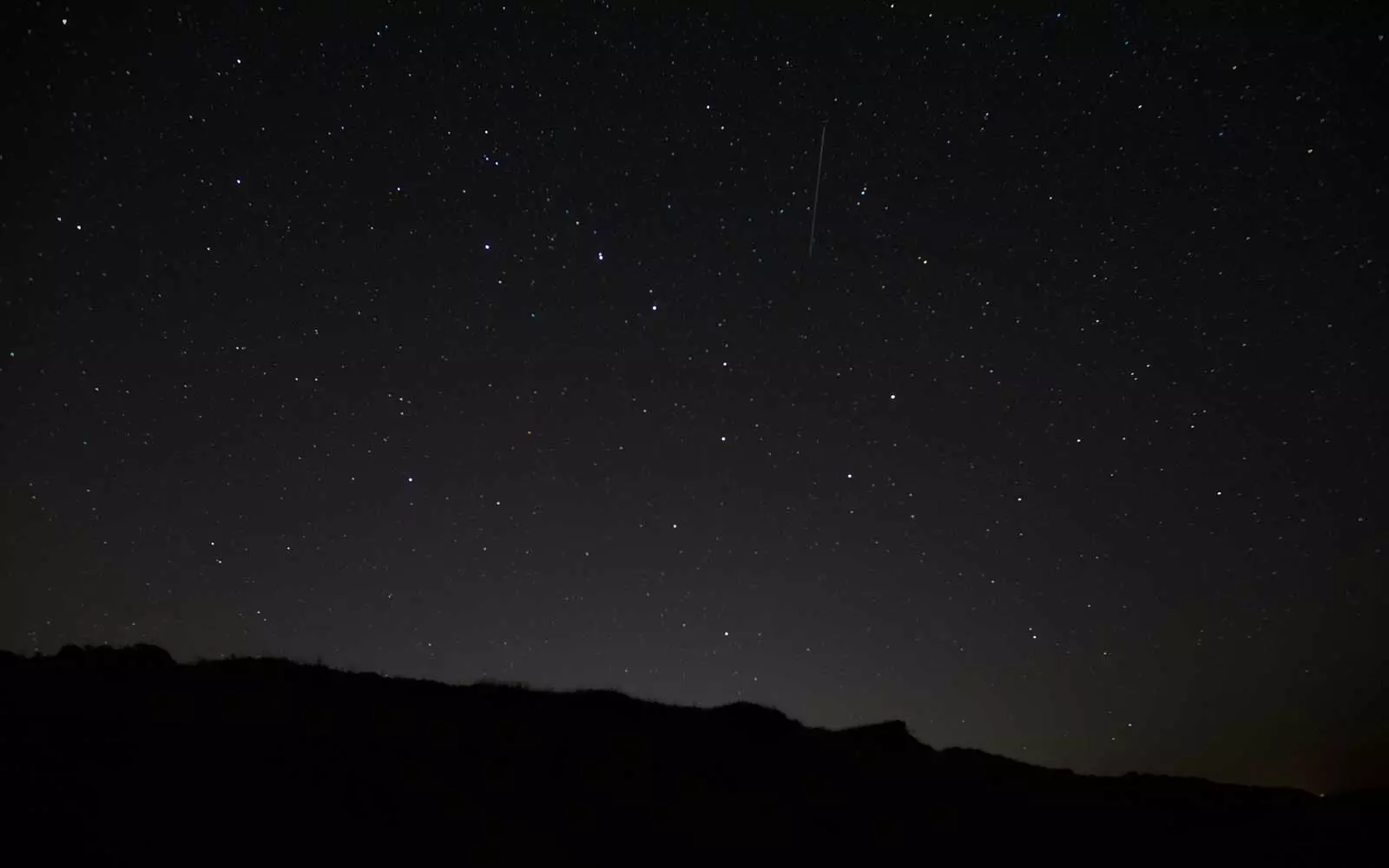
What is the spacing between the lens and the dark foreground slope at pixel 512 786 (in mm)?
7230

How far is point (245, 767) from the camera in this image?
8.07 meters

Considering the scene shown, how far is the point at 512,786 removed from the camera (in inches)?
343

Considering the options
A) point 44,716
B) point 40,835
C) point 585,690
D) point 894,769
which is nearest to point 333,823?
point 40,835

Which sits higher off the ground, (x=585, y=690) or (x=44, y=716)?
(x=585, y=690)

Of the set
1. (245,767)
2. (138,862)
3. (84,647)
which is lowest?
(138,862)

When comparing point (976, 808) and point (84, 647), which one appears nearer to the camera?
point (976, 808)

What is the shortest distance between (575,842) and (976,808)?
5.01 metres

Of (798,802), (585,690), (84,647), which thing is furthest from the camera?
(585,690)

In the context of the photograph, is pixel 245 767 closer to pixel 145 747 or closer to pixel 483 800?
pixel 145 747

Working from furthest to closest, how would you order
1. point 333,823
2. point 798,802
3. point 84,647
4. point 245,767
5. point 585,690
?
point 585,690 → point 84,647 → point 798,802 → point 245,767 → point 333,823

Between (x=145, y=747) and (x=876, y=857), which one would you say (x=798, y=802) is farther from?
(x=145, y=747)

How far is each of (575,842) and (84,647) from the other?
737cm

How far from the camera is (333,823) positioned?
7348 mm

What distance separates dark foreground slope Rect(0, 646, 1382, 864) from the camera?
7230 mm
